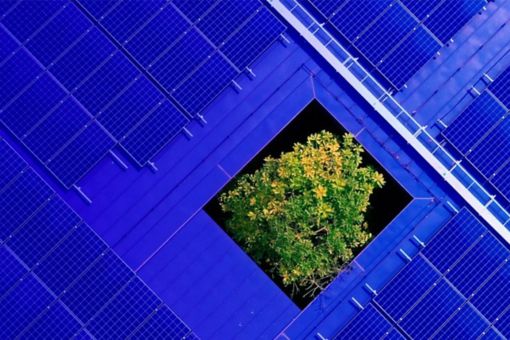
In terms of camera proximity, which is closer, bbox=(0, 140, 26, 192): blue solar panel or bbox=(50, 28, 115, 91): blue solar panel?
bbox=(0, 140, 26, 192): blue solar panel

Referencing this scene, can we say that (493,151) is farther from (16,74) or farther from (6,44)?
(6,44)

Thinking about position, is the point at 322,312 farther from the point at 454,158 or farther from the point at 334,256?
the point at 454,158

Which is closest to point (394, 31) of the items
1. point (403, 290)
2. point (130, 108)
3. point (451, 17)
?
point (451, 17)

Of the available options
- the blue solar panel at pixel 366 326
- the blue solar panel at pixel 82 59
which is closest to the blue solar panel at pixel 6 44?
the blue solar panel at pixel 82 59

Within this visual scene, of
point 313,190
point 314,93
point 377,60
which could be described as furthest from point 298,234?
point 377,60

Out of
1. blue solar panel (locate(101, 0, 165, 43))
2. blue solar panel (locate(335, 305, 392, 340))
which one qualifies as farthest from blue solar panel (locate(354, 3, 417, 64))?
blue solar panel (locate(335, 305, 392, 340))

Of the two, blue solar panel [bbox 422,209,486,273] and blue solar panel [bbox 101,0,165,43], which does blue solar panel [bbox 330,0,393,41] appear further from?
blue solar panel [bbox 422,209,486,273]
